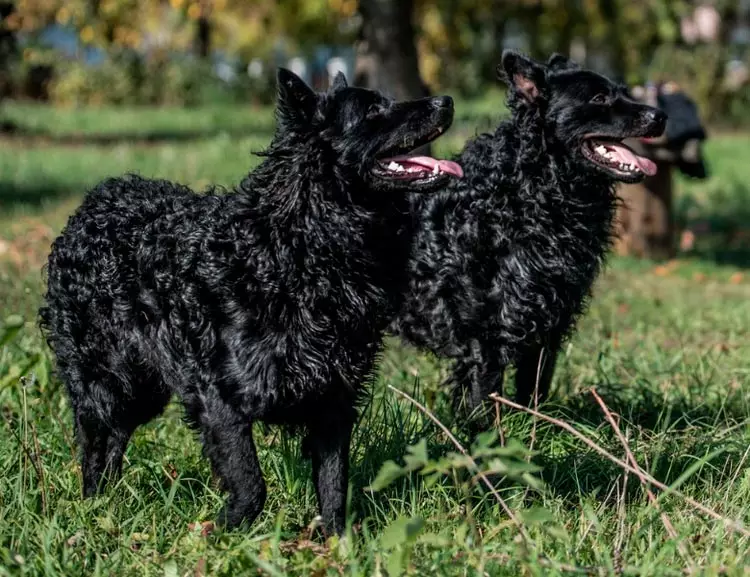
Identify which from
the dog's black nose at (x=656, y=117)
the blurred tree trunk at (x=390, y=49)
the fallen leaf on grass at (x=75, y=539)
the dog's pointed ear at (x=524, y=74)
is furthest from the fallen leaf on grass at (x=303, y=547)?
the blurred tree trunk at (x=390, y=49)

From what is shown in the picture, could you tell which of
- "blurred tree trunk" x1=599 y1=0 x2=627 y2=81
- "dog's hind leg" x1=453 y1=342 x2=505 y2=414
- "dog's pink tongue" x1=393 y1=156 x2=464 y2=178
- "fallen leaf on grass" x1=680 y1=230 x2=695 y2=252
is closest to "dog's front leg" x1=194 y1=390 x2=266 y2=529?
"dog's pink tongue" x1=393 y1=156 x2=464 y2=178

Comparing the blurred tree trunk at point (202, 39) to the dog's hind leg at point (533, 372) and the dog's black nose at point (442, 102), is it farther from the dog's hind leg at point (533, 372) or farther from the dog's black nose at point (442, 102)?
the dog's black nose at point (442, 102)

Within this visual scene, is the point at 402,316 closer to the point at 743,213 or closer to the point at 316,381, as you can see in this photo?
the point at 316,381

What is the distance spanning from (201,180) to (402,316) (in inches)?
340

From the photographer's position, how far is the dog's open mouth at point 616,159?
15.4 ft

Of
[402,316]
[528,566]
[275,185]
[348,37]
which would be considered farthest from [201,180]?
[348,37]

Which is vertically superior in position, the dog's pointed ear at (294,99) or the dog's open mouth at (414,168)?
the dog's pointed ear at (294,99)

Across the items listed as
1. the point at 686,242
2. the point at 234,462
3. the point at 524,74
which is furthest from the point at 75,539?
the point at 686,242

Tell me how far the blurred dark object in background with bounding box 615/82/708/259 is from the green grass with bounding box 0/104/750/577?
7.88 ft

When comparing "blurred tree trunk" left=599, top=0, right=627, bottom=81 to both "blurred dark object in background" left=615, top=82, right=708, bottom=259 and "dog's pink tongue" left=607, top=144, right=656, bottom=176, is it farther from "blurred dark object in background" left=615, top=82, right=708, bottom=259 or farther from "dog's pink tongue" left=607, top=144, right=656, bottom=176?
"dog's pink tongue" left=607, top=144, right=656, bottom=176

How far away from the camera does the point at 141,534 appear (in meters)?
3.58

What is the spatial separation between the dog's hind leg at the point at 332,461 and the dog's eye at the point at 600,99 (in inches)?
75.9

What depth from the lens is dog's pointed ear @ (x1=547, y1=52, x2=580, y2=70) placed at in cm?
495

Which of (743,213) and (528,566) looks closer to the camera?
(528,566)
